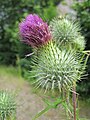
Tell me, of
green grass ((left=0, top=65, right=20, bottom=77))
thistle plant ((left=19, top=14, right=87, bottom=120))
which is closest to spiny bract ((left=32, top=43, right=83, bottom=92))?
thistle plant ((left=19, top=14, right=87, bottom=120))

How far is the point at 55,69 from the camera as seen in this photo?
3059 millimetres

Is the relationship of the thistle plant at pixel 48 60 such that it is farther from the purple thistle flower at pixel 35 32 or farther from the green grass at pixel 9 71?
the green grass at pixel 9 71

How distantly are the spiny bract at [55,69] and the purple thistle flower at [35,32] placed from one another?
8cm

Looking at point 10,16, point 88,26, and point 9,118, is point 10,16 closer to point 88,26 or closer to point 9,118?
point 88,26

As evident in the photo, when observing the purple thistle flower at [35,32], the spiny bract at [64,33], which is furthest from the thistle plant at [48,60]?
the spiny bract at [64,33]

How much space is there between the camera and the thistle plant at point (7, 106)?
3.54 m

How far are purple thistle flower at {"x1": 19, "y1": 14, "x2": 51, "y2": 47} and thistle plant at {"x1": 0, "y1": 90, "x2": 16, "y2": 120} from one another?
0.79m

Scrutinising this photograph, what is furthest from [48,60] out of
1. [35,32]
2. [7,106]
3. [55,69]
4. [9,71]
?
[9,71]

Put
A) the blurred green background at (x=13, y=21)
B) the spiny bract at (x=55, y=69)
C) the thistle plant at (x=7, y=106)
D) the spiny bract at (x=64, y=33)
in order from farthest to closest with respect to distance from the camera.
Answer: the blurred green background at (x=13, y=21)
the spiny bract at (x=64, y=33)
the thistle plant at (x=7, y=106)
the spiny bract at (x=55, y=69)

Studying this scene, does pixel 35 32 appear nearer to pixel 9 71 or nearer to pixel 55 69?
pixel 55 69

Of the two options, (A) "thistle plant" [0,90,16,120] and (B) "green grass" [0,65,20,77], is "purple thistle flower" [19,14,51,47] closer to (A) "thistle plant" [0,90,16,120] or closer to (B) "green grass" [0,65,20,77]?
(A) "thistle plant" [0,90,16,120]

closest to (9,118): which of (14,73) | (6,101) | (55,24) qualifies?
(6,101)

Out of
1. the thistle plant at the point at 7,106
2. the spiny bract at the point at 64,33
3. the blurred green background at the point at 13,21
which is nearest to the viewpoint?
the thistle plant at the point at 7,106

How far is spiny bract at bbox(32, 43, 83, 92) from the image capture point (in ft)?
9.93
